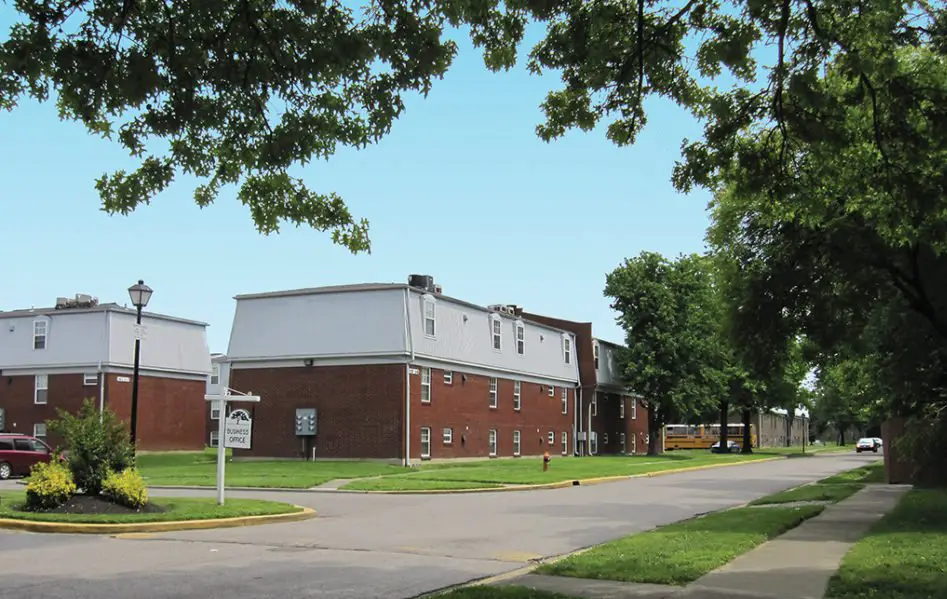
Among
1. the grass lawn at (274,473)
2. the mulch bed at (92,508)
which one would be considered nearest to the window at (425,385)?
the grass lawn at (274,473)

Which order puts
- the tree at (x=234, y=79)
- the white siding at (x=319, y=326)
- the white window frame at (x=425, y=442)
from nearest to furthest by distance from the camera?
the tree at (x=234, y=79) < the white siding at (x=319, y=326) < the white window frame at (x=425, y=442)

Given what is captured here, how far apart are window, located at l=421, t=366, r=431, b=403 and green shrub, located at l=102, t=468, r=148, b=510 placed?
23270 mm

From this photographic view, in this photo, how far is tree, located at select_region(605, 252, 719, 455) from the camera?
57.6 metres

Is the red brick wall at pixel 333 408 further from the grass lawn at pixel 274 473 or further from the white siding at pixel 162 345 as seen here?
the white siding at pixel 162 345

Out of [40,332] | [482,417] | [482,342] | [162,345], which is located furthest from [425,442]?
[40,332]

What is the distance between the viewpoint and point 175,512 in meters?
16.9

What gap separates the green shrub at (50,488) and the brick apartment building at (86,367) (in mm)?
29018

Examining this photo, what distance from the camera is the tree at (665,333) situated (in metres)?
57.6

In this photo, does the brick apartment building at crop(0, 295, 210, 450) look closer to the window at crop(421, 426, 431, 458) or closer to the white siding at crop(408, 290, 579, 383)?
the window at crop(421, 426, 431, 458)

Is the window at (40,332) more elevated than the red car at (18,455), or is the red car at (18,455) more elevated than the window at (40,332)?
the window at (40,332)

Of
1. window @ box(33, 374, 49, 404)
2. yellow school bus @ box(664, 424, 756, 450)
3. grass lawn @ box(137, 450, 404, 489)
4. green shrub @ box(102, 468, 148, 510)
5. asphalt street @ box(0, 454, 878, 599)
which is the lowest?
yellow school bus @ box(664, 424, 756, 450)

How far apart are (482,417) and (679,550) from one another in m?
33.0

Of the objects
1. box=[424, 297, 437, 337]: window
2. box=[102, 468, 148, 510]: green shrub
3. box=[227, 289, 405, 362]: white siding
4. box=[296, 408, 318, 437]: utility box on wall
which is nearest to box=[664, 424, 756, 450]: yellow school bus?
box=[424, 297, 437, 337]: window

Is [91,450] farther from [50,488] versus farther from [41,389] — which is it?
[41,389]
